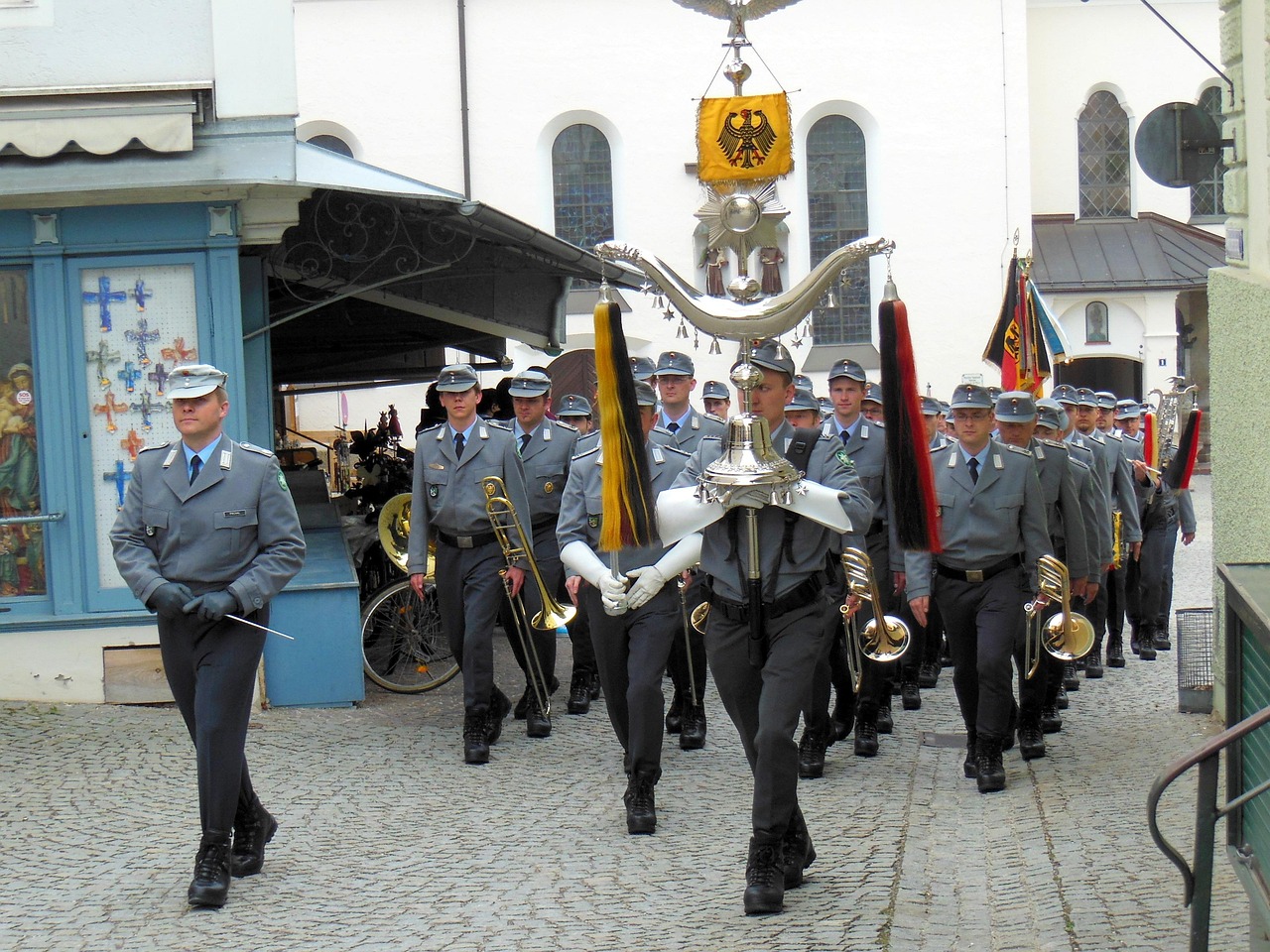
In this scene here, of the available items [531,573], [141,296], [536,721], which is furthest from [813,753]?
[141,296]

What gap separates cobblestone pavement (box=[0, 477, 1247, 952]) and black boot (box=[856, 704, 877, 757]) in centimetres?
9

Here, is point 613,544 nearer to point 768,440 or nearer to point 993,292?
point 768,440

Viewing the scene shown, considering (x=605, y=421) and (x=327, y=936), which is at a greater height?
(x=605, y=421)

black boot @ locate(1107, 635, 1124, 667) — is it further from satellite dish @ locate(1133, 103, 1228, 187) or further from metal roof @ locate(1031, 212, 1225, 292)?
metal roof @ locate(1031, 212, 1225, 292)

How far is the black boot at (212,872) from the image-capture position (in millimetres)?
6113

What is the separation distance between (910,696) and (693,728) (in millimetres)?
1963

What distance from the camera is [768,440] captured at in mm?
6105

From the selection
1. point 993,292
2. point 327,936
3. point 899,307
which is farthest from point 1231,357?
point 993,292

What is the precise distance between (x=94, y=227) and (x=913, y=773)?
213 inches

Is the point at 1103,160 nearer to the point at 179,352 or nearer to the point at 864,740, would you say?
the point at 864,740

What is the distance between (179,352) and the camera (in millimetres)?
9656

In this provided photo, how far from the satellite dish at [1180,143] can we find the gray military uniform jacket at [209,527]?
17.1 feet

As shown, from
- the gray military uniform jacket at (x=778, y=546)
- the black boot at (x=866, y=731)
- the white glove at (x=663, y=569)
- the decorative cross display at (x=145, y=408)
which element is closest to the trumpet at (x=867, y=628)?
the gray military uniform jacket at (x=778, y=546)

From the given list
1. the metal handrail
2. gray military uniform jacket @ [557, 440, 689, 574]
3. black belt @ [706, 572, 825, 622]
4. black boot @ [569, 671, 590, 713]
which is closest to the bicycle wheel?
black boot @ [569, 671, 590, 713]
